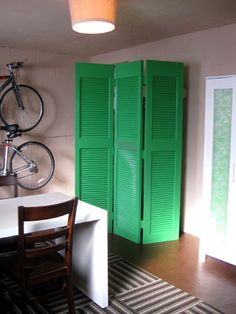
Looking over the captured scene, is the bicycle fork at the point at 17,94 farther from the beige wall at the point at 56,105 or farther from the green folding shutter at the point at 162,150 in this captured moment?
the green folding shutter at the point at 162,150

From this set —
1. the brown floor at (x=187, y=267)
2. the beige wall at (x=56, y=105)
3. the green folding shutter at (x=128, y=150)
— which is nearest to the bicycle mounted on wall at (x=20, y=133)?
the beige wall at (x=56, y=105)

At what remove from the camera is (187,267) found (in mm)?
3672

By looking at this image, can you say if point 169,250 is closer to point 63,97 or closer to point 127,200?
point 127,200

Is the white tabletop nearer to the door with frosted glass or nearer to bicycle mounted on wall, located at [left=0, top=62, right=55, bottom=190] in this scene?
the door with frosted glass

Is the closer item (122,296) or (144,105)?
(122,296)

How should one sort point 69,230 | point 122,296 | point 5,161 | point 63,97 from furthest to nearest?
point 63,97
point 5,161
point 122,296
point 69,230

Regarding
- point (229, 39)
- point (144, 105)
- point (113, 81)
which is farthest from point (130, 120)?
point (229, 39)

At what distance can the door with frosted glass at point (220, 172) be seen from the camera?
349cm

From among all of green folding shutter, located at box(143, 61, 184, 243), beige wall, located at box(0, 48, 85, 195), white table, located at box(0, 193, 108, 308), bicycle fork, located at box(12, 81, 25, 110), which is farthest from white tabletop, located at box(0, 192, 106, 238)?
beige wall, located at box(0, 48, 85, 195)

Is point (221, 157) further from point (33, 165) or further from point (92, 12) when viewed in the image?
point (33, 165)

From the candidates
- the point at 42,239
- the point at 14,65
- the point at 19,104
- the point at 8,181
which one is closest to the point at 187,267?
the point at 42,239

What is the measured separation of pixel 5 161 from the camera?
511 cm

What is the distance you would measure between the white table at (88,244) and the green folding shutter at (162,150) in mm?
1310

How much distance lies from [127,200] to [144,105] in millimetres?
1123
